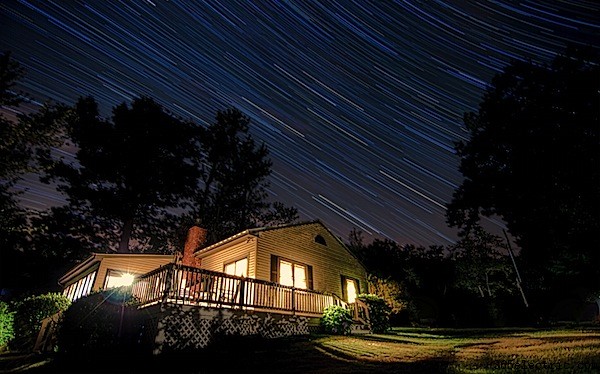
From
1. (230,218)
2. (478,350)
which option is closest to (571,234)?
(478,350)

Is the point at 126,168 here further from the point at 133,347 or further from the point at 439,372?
the point at 439,372

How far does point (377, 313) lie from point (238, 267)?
7.28 metres

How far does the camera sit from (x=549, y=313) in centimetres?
3403

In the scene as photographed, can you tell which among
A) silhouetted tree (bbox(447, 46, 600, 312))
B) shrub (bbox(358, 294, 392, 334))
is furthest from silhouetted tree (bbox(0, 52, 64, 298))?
silhouetted tree (bbox(447, 46, 600, 312))

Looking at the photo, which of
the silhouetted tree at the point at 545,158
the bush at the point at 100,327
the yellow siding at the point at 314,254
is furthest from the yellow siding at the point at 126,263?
the silhouetted tree at the point at 545,158

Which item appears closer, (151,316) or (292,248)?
(151,316)

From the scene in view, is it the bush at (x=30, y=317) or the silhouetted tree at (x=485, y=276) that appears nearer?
the bush at (x=30, y=317)

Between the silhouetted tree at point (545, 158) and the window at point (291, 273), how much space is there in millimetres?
16136

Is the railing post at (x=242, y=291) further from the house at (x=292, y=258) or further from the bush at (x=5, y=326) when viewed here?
the bush at (x=5, y=326)

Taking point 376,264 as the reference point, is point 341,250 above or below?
below

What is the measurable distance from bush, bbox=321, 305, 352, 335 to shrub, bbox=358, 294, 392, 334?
170 centimetres

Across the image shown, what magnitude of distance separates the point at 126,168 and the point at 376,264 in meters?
31.5

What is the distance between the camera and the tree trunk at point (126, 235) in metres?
30.4

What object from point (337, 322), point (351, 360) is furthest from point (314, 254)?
point (351, 360)
